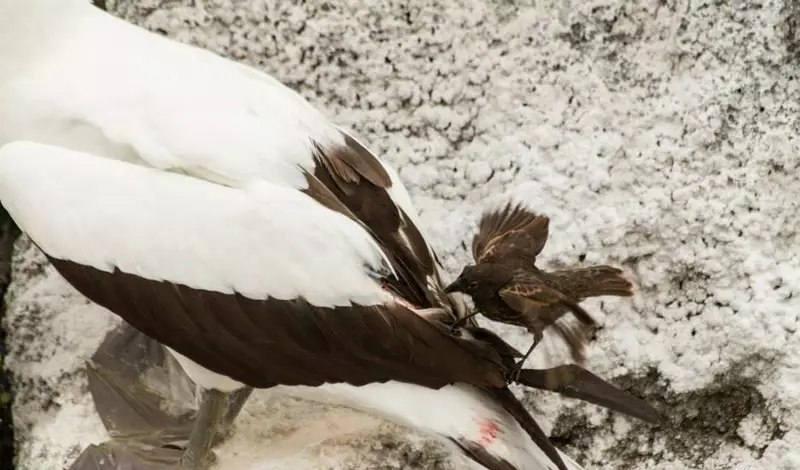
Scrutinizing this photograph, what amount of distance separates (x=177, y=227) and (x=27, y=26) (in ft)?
1.08

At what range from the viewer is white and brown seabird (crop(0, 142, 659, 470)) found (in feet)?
2.26

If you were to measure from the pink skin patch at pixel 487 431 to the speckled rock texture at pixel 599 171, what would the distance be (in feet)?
0.94

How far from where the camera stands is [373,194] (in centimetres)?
85

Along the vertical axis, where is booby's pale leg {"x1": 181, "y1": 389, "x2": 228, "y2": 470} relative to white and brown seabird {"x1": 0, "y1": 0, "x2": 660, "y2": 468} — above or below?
below

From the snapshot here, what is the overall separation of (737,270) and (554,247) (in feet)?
0.86

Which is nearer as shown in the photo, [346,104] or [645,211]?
[645,211]

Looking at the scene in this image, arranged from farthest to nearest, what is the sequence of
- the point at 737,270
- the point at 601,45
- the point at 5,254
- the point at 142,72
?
the point at 5,254, the point at 601,45, the point at 737,270, the point at 142,72

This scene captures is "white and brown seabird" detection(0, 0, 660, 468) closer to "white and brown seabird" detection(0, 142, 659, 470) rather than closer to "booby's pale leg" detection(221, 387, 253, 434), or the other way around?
"white and brown seabird" detection(0, 142, 659, 470)

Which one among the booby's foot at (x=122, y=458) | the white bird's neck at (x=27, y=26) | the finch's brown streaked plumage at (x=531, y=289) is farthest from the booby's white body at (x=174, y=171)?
the booby's foot at (x=122, y=458)

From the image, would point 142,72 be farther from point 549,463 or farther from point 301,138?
point 549,463

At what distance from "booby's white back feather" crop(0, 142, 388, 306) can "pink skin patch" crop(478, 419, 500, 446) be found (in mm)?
203

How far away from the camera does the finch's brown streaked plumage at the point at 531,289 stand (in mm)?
683

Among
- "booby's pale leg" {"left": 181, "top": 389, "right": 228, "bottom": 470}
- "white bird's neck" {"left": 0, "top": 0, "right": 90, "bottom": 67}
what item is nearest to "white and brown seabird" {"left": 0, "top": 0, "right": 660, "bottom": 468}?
"white bird's neck" {"left": 0, "top": 0, "right": 90, "bottom": 67}

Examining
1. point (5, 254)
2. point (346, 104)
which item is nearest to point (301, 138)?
point (346, 104)
